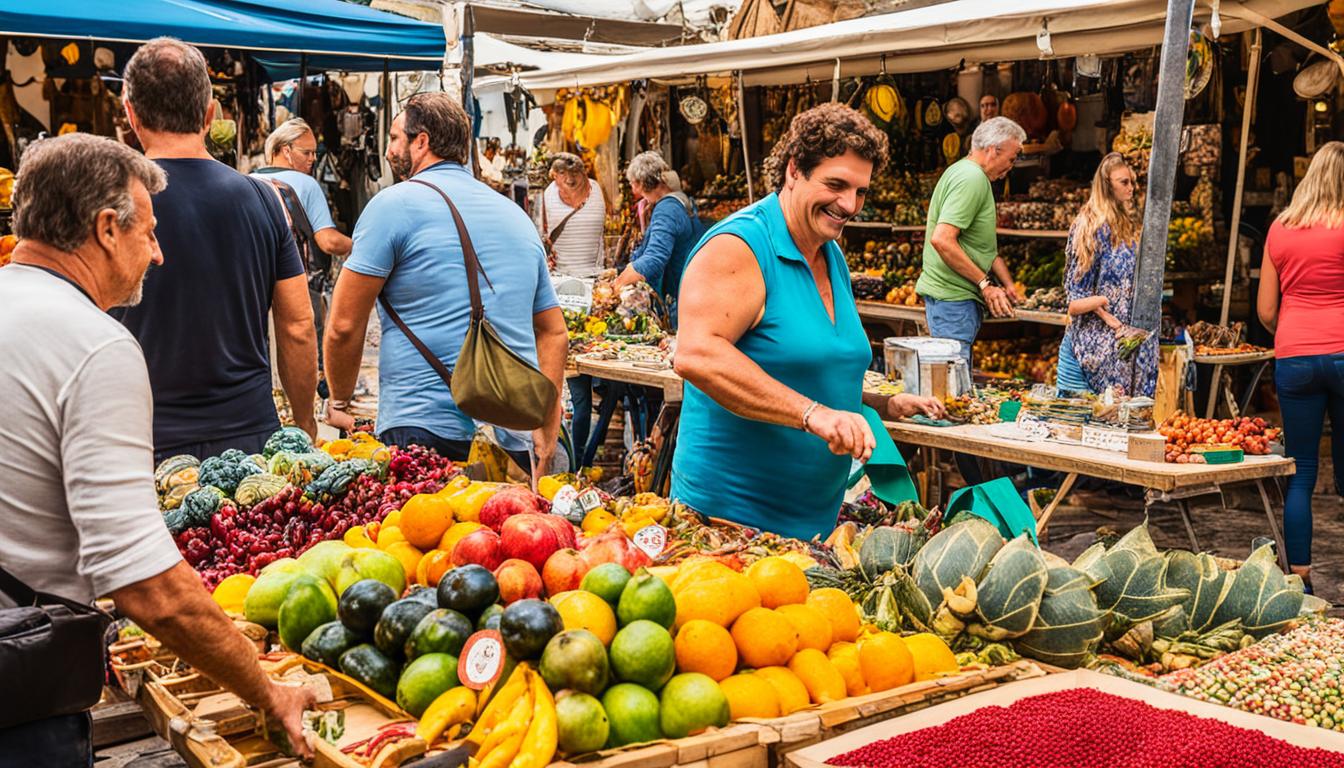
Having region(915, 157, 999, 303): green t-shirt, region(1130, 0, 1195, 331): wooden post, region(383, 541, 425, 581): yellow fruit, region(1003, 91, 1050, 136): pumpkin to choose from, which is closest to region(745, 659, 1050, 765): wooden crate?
region(383, 541, 425, 581): yellow fruit

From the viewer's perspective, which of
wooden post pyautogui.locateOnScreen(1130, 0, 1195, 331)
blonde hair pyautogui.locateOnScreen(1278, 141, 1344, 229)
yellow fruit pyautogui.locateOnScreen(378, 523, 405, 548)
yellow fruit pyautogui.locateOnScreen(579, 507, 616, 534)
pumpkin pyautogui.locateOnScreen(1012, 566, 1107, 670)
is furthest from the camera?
blonde hair pyautogui.locateOnScreen(1278, 141, 1344, 229)

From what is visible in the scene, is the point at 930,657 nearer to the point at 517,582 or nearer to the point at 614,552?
the point at 614,552

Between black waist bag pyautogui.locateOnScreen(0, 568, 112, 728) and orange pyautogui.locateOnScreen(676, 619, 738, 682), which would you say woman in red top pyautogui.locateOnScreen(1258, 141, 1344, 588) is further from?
black waist bag pyautogui.locateOnScreen(0, 568, 112, 728)

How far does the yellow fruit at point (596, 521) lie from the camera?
303 centimetres

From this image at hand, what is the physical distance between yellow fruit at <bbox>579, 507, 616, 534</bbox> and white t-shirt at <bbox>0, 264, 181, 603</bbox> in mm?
1204

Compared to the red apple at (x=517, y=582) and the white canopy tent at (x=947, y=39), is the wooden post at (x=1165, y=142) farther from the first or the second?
the red apple at (x=517, y=582)

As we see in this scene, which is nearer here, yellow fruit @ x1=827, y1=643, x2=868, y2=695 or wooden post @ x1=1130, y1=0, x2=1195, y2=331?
yellow fruit @ x1=827, y1=643, x2=868, y2=695

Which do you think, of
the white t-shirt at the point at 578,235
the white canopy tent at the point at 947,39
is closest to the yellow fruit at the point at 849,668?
the white canopy tent at the point at 947,39

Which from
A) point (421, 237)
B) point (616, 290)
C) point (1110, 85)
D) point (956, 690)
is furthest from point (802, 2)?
point (956, 690)

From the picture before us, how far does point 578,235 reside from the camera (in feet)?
33.2

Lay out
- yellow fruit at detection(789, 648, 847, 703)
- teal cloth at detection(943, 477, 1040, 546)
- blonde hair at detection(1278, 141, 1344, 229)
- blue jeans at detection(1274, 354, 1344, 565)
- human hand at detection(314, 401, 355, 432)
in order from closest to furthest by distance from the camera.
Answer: yellow fruit at detection(789, 648, 847, 703), teal cloth at detection(943, 477, 1040, 546), human hand at detection(314, 401, 355, 432), blue jeans at detection(1274, 354, 1344, 565), blonde hair at detection(1278, 141, 1344, 229)

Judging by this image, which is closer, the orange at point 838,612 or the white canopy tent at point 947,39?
the orange at point 838,612

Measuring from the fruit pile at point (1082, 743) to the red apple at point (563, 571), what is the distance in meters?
0.60

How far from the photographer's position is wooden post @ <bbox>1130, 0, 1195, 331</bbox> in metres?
5.43
